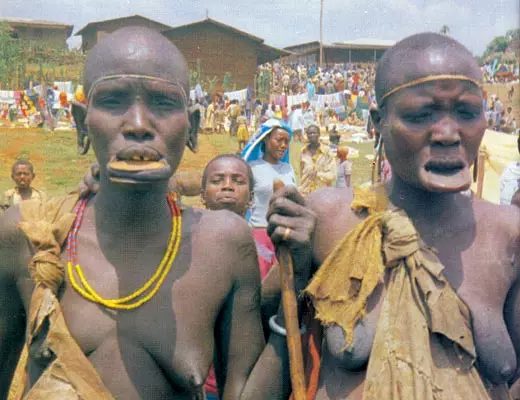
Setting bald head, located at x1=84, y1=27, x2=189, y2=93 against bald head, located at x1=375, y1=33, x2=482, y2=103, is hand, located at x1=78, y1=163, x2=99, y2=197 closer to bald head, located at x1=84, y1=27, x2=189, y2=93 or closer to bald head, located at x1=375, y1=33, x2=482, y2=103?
bald head, located at x1=84, y1=27, x2=189, y2=93

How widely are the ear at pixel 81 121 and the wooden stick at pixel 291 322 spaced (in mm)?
695

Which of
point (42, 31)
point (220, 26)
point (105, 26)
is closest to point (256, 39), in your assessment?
point (220, 26)

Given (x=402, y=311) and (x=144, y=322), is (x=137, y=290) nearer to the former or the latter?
(x=144, y=322)

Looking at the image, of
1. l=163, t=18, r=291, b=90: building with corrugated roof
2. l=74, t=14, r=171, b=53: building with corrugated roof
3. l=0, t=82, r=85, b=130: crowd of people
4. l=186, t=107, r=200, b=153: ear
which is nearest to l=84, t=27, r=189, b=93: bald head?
l=186, t=107, r=200, b=153: ear

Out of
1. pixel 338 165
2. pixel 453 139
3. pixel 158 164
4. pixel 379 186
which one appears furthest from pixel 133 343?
pixel 338 165

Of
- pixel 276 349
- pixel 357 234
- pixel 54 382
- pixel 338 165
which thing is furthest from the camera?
pixel 338 165

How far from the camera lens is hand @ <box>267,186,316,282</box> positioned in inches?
81.0

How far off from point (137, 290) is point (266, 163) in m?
4.45

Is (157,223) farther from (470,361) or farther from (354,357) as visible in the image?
(470,361)

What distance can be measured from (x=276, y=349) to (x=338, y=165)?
7.96 meters

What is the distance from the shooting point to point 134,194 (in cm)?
210

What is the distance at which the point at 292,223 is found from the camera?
2.07 m

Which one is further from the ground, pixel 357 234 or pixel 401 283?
pixel 357 234

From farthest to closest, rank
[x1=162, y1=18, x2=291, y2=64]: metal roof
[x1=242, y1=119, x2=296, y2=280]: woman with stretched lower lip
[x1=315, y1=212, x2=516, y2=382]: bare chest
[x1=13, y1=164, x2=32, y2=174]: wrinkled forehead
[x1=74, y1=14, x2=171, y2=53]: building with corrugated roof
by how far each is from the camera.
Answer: [x1=74, y1=14, x2=171, y2=53]: building with corrugated roof
[x1=162, y1=18, x2=291, y2=64]: metal roof
[x1=13, y1=164, x2=32, y2=174]: wrinkled forehead
[x1=242, y1=119, x2=296, y2=280]: woman with stretched lower lip
[x1=315, y1=212, x2=516, y2=382]: bare chest
